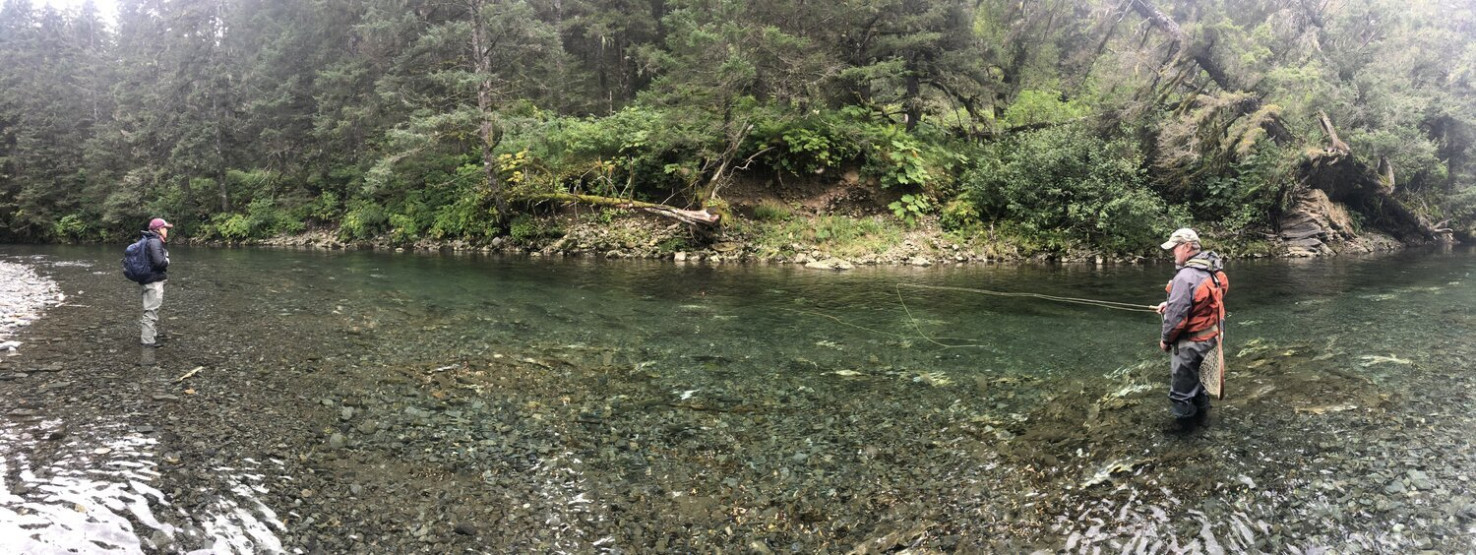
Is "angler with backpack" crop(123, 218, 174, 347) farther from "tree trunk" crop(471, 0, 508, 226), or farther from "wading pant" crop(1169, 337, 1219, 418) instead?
"tree trunk" crop(471, 0, 508, 226)

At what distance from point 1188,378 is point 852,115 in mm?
17448

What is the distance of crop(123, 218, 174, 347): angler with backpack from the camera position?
8.77 metres

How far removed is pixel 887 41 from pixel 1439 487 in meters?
17.9

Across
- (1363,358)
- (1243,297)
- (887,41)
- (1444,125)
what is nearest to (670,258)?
(887,41)

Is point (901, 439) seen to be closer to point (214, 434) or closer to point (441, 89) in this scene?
point (214, 434)

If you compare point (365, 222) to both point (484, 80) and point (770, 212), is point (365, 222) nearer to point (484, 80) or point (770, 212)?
point (484, 80)

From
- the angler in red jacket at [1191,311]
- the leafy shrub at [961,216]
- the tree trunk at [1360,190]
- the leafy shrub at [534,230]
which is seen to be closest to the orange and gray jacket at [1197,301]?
the angler in red jacket at [1191,311]

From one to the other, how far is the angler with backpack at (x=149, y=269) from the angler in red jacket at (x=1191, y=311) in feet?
38.6

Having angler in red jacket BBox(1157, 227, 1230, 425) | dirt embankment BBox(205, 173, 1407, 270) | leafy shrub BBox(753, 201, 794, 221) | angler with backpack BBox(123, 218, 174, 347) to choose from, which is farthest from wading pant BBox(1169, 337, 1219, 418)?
leafy shrub BBox(753, 201, 794, 221)

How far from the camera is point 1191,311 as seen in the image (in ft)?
17.8

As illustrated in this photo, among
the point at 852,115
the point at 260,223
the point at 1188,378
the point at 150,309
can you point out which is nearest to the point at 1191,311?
the point at 1188,378

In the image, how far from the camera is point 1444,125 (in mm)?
26719

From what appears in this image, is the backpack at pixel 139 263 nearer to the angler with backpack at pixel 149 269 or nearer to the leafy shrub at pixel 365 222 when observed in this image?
the angler with backpack at pixel 149 269

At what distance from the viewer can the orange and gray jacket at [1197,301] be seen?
5.39m
